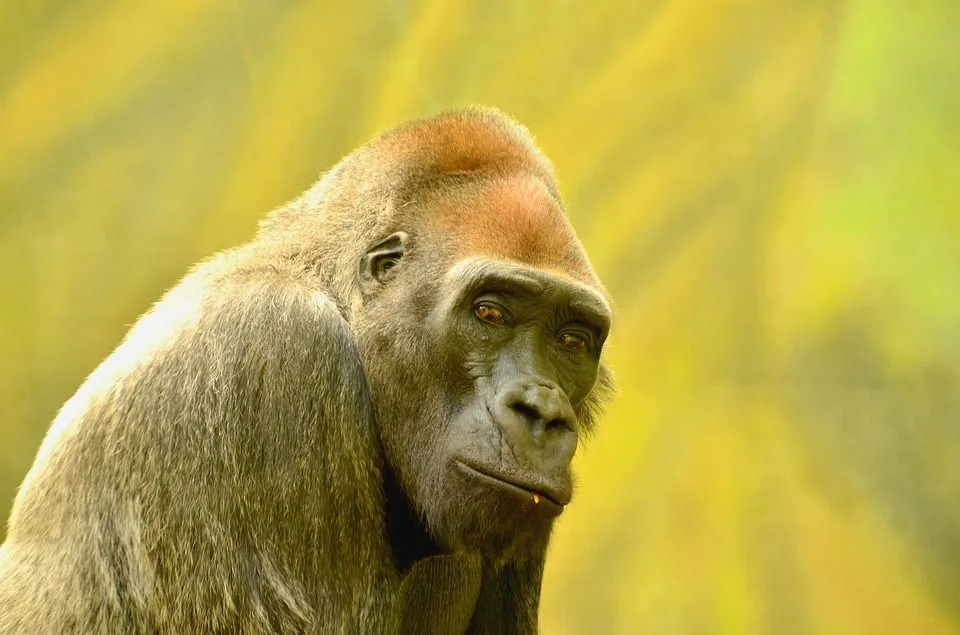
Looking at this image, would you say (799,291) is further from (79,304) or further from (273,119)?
(79,304)

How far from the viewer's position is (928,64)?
595 centimetres

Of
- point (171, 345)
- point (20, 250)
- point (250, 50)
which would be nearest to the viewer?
point (171, 345)

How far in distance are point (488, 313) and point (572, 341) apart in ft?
1.07

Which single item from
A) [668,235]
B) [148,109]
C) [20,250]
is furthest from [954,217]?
[20,250]

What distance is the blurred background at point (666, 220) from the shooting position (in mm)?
5375

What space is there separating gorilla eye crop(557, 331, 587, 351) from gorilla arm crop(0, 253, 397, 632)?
0.65 meters

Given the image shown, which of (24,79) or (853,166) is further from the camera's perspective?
(853,166)

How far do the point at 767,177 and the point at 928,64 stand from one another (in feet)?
3.64

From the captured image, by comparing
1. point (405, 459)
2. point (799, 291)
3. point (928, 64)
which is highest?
point (928, 64)

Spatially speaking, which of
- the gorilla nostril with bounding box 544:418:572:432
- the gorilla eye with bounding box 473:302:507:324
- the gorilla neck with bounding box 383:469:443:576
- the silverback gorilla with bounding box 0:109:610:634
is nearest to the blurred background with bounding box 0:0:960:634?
the silverback gorilla with bounding box 0:109:610:634

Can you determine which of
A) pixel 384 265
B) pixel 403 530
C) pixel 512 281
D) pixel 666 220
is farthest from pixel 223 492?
pixel 666 220

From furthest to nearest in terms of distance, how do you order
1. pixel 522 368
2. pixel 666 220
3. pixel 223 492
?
1. pixel 666 220
2. pixel 522 368
3. pixel 223 492

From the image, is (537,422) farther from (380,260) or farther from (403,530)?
(380,260)

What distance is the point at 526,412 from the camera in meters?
3.14
